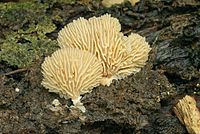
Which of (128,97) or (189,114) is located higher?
(128,97)

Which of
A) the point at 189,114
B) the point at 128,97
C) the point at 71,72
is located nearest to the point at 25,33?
the point at 71,72

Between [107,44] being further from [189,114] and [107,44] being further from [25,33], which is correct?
[25,33]

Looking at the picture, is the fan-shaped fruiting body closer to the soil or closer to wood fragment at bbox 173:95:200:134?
the soil

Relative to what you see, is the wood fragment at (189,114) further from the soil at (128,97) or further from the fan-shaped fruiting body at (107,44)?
the fan-shaped fruiting body at (107,44)

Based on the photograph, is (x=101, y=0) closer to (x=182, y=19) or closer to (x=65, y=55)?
(x=182, y=19)

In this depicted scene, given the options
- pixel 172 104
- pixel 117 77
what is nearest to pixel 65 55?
pixel 117 77

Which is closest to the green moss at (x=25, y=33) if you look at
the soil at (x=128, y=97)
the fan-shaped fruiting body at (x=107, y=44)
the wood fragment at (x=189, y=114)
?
the soil at (x=128, y=97)
